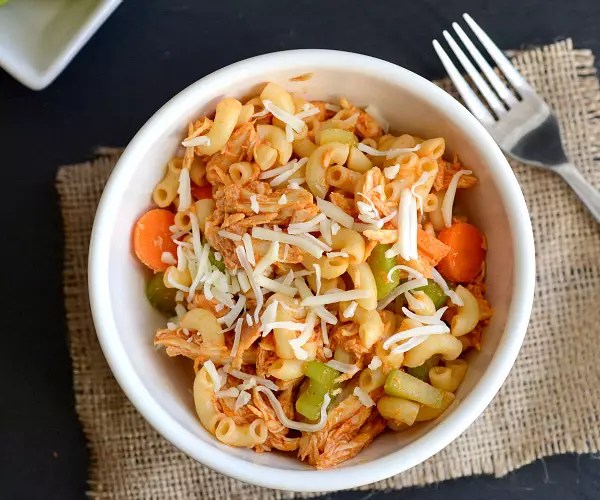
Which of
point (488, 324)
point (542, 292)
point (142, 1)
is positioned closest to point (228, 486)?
point (488, 324)

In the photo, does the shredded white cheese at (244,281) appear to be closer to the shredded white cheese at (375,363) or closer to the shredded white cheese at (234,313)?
the shredded white cheese at (234,313)

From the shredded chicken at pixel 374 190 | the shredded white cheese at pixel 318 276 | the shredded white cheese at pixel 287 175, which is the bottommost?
the shredded white cheese at pixel 318 276

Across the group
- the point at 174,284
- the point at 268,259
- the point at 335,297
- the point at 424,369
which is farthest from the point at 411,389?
the point at 174,284

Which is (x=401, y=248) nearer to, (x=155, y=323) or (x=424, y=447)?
(x=424, y=447)

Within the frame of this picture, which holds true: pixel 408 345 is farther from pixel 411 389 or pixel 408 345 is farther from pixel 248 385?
pixel 248 385

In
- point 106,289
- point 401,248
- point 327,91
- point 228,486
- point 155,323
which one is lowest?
point 228,486

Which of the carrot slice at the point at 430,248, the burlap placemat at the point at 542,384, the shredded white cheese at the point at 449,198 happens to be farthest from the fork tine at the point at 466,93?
the carrot slice at the point at 430,248
